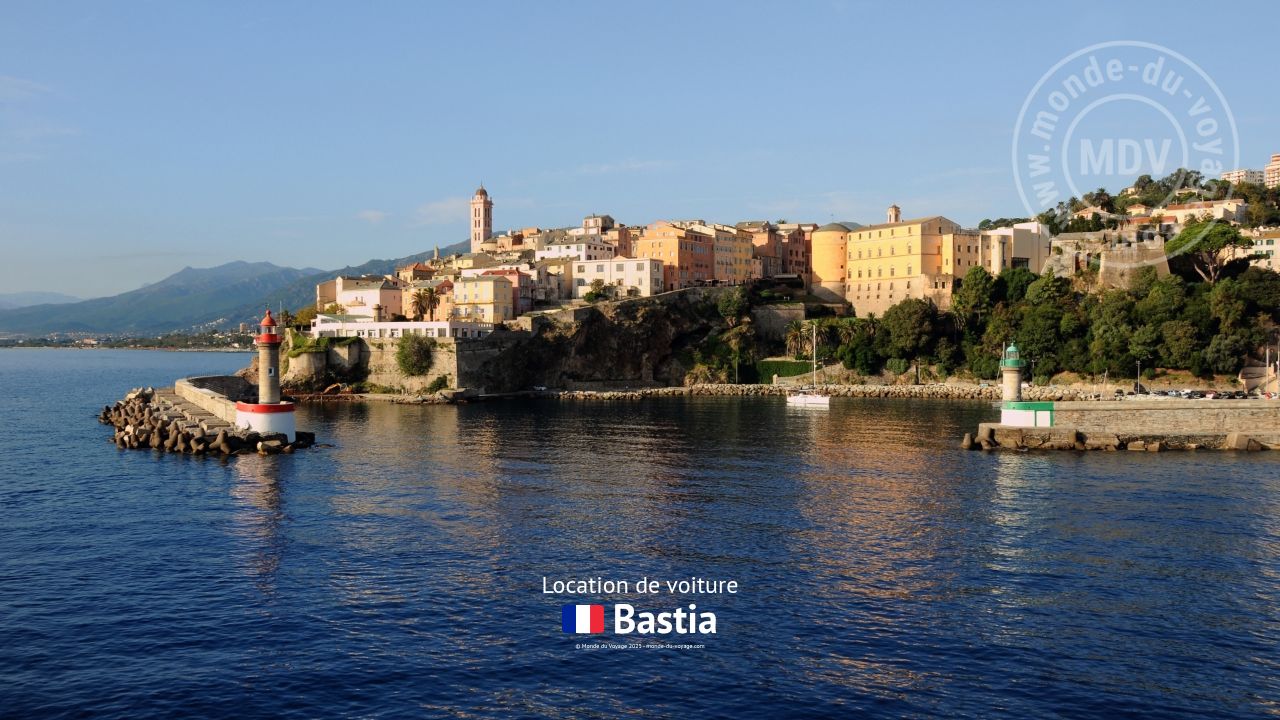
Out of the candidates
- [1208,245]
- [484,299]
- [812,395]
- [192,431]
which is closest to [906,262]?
[1208,245]

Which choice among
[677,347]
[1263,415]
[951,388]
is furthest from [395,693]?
[677,347]

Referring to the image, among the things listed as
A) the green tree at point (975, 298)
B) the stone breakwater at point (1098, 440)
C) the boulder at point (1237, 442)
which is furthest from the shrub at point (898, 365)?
the boulder at point (1237, 442)

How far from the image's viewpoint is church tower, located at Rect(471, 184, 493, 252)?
14700 cm

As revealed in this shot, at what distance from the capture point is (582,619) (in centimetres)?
1928

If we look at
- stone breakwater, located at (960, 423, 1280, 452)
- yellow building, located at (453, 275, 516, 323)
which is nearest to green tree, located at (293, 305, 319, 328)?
yellow building, located at (453, 275, 516, 323)

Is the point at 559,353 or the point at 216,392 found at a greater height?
the point at 559,353

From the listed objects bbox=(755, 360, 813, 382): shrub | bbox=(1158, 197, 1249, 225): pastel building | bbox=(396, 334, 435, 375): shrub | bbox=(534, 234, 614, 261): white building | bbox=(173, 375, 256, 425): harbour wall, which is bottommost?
bbox=(173, 375, 256, 425): harbour wall

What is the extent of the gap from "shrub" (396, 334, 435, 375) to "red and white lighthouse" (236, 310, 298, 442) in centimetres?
3478

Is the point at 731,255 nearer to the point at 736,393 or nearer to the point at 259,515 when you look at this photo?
the point at 736,393

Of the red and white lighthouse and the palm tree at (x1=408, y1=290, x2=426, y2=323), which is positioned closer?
the red and white lighthouse

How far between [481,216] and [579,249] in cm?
4507

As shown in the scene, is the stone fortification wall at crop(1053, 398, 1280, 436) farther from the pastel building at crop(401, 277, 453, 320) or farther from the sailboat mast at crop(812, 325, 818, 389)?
the pastel building at crop(401, 277, 453, 320)

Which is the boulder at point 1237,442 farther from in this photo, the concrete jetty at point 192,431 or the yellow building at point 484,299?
the yellow building at point 484,299

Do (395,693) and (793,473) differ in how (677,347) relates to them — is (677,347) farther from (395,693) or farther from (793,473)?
(395,693)
